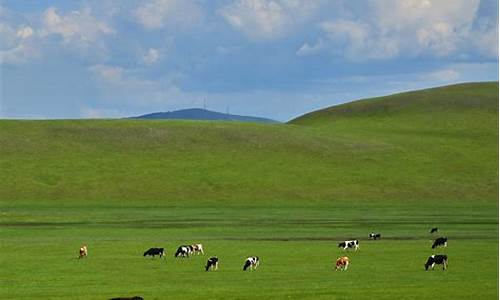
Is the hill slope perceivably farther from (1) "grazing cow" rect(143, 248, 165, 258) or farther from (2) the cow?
(1) "grazing cow" rect(143, 248, 165, 258)

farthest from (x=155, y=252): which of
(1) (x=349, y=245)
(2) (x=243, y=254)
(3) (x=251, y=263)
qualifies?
(1) (x=349, y=245)

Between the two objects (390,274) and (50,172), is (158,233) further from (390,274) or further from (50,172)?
(50,172)

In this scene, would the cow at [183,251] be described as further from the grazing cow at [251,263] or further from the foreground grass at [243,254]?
the grazing cow at [251,263]

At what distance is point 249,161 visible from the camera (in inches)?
4518

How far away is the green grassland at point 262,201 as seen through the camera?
39031mm

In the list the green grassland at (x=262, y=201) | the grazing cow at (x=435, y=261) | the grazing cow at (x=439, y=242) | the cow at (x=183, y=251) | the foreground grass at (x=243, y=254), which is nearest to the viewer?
the foreground grass at (x=243, y=254)

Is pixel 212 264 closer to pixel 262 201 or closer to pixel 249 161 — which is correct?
pixel 262 201

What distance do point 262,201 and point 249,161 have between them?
17957 mm

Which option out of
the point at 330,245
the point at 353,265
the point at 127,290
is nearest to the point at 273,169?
the point at 330,245

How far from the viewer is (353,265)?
4422 cm

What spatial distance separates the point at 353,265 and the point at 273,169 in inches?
2639

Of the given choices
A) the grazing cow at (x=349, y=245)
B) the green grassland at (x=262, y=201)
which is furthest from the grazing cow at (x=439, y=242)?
the grazing cow at (x=349, y=245)

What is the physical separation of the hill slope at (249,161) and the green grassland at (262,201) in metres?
0.26

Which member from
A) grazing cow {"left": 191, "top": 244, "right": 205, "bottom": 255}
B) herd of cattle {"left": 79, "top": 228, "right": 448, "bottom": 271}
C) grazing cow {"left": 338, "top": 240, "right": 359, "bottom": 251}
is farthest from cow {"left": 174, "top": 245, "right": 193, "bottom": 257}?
grazing cow {"left": 338, "top": 240, "right": 359, "bottom": 251}
